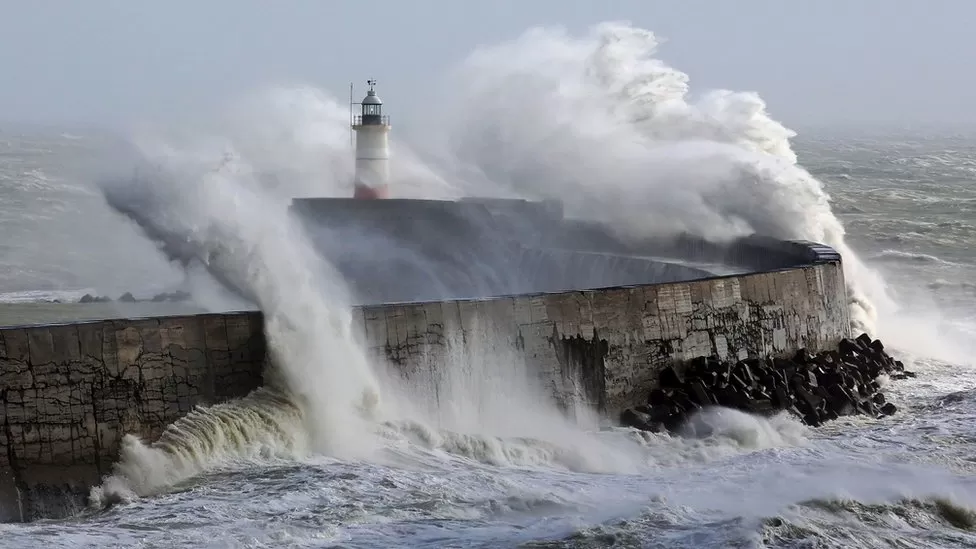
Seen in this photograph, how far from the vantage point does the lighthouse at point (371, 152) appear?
60.7 ft

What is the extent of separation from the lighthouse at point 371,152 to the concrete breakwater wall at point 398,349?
279 inches

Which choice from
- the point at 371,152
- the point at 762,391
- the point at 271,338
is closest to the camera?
the point at 271,338

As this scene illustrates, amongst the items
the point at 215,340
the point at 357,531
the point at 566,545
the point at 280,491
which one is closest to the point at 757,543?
the point at 566,545

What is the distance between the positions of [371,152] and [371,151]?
0.01 metres

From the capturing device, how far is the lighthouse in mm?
18516

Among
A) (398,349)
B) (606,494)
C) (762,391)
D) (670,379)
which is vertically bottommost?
(606,494)

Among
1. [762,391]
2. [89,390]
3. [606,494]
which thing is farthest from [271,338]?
[762,391]

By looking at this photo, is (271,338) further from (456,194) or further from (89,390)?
(456,194)

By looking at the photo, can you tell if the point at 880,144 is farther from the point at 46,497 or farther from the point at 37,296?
the point at 46,497

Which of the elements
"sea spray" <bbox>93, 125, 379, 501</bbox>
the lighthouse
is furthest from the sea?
the lighthouse

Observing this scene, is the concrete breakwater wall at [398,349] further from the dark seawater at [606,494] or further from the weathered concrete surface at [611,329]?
the dark seawater at [606,494]

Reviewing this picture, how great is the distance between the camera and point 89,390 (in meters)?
8.55

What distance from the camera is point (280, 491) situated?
26.6 feet

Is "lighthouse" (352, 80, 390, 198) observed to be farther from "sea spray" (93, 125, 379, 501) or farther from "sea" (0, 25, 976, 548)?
"sea spray" (93, 125, 379, 501)
